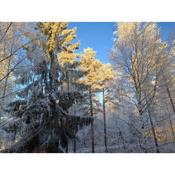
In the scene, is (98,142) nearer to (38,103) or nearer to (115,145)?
(115,145)

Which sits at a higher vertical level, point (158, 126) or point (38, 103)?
point (38, 103)

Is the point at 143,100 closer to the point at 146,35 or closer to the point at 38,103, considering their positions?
the point at 146,35

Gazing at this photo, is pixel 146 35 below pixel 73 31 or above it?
below

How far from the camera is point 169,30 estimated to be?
356cm

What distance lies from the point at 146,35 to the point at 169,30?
40cm

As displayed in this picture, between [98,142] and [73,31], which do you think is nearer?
[73,31]

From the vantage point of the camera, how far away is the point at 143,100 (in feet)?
12.1

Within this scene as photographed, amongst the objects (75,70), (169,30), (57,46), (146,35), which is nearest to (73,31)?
(57,46)

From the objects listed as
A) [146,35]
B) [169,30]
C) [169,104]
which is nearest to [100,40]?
[146,35]
